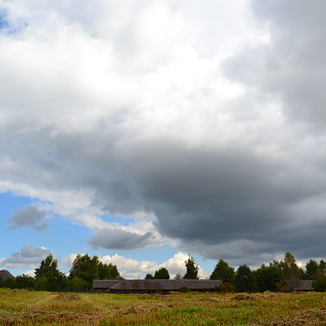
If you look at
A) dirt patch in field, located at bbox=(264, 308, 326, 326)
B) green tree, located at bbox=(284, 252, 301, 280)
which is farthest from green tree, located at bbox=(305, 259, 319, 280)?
dirt patch in field, located at bbox=(264, 308, 326, 326)

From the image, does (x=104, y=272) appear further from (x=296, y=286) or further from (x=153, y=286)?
(x=296, y=286)

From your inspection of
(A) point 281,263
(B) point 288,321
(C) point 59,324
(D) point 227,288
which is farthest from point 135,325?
(A) point 281,263

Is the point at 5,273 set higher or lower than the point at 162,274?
higher

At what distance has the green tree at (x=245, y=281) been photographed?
79188mm

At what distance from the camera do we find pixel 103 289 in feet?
316

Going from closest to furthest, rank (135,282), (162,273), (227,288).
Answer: (227,288), (135,282), (162,273)

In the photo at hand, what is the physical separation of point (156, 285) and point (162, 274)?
108 feet

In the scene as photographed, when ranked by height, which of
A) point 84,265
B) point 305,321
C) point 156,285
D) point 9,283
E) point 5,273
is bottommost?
point 156,285

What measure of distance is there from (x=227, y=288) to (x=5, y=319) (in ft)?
247

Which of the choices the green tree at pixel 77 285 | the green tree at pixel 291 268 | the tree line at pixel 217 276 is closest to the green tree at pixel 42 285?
the tree line at pixel 217 276

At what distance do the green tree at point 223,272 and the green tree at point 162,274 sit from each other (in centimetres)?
1821

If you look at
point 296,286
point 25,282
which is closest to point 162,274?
point 25,282

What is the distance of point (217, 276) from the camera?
385ft

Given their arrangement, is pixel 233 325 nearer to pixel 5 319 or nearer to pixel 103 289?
pixel 5 319
